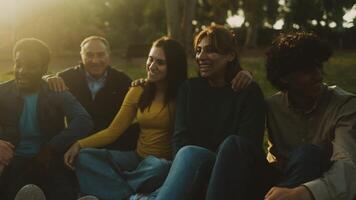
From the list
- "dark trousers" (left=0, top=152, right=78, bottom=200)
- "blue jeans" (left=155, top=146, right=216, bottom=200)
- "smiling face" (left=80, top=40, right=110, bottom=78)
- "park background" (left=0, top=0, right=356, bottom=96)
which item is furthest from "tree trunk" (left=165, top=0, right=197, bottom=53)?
"blue jeans" (left=155, top=146, right=216, bottom=200)

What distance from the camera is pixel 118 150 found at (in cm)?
528

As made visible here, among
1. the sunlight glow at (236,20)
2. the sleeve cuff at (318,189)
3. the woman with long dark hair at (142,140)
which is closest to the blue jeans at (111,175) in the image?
the woman with long dark hair at (142,140)

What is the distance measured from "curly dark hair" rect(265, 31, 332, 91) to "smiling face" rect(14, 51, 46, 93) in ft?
6.69

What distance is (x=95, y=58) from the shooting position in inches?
219

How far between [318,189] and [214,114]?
144cm

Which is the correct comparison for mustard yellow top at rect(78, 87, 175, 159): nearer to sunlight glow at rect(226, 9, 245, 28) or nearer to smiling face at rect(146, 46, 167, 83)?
smiling face at rect(146, 46, 167, 83)

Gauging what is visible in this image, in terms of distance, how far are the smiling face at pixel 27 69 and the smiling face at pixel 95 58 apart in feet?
2.47

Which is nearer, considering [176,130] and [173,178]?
[173,178]

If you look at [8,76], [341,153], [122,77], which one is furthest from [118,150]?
[8,76]

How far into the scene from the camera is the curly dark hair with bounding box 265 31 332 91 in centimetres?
394

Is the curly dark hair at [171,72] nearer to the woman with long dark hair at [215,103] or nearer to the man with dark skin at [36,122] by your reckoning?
the woman with long dark hair at [215,103]

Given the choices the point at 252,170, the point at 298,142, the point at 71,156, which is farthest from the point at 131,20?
the point at 252,170

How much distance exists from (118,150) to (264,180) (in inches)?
71.1

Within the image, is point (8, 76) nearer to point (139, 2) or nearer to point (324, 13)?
point (324, 13)
